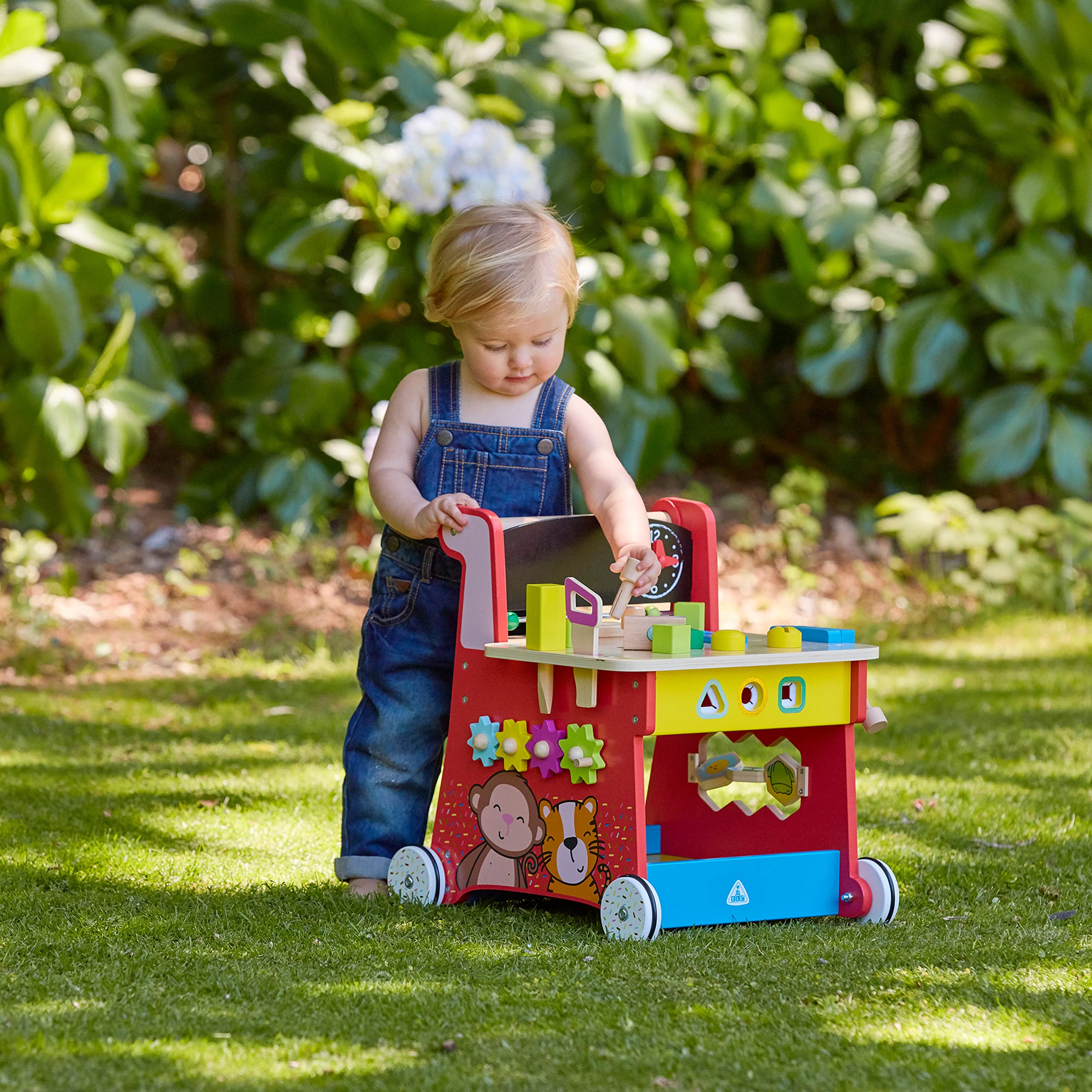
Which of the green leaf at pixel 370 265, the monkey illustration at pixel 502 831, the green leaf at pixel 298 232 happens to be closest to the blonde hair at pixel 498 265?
the monkey illustration at pixel 502 831

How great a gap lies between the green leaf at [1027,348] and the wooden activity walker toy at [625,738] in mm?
3585

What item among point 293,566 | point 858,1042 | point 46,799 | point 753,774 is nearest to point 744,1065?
point 858,1042

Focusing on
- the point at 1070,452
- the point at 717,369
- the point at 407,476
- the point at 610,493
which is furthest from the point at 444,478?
the point at 1070,452

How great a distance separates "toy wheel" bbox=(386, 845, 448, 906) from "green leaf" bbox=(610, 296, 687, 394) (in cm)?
355

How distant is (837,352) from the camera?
6312mm

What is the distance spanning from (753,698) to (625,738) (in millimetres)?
234

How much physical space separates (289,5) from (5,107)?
3.89ft

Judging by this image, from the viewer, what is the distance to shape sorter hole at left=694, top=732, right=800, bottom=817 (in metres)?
2.82

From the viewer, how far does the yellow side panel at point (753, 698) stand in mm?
2375

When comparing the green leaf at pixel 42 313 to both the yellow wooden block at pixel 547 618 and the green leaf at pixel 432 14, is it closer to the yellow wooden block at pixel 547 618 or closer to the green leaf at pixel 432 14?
the green leaf at pixel 432 14

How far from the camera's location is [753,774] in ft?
8.82

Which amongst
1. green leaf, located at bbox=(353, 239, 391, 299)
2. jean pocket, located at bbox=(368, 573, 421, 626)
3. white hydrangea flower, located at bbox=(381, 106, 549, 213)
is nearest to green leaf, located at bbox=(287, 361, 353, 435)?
green leaf, located at bbox=(353, 239, 391, 299)

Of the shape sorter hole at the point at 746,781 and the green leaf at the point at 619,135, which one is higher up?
the green leaf at the point at 619,135

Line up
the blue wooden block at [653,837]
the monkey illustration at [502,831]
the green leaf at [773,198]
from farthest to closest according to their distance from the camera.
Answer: the green leaf at [773,198] → the blue wooden block at [653,837] → the monkey illustration at [502,831]
